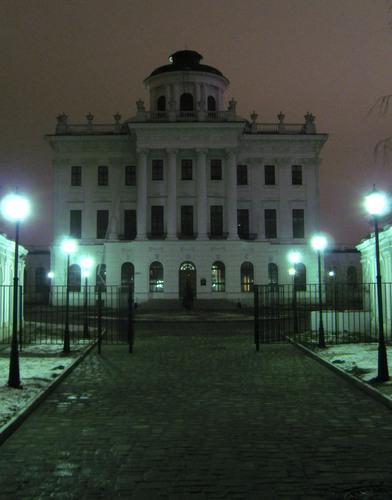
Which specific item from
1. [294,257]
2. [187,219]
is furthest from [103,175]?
[294,257]

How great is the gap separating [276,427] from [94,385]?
201 inches

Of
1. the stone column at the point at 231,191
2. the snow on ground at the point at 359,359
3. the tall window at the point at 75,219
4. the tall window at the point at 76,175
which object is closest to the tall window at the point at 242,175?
the stone column at the point at 231,191

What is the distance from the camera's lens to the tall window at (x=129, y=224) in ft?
191

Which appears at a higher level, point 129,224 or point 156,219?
point 156,219

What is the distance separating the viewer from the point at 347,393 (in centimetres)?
1162

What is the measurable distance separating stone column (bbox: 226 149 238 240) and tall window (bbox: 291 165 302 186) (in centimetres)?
700

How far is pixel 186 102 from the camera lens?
61.8m

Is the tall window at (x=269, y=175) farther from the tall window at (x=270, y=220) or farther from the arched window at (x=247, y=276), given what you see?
the arched window at (x=247, y=276)

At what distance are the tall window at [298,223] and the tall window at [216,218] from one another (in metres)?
7.80

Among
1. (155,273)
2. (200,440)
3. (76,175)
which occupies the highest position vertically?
(76,175)

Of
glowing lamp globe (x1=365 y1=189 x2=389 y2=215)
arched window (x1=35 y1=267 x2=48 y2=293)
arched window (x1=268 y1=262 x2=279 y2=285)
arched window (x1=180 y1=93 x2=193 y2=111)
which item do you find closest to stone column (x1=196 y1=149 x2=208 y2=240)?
arched window (x1=180 y1=93 x2=193 y2=111)

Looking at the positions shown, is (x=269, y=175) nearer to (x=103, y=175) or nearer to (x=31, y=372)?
(x=103, y=175)

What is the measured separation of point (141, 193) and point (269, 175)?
1305 cm

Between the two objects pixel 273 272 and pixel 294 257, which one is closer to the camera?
pixel 294 257
